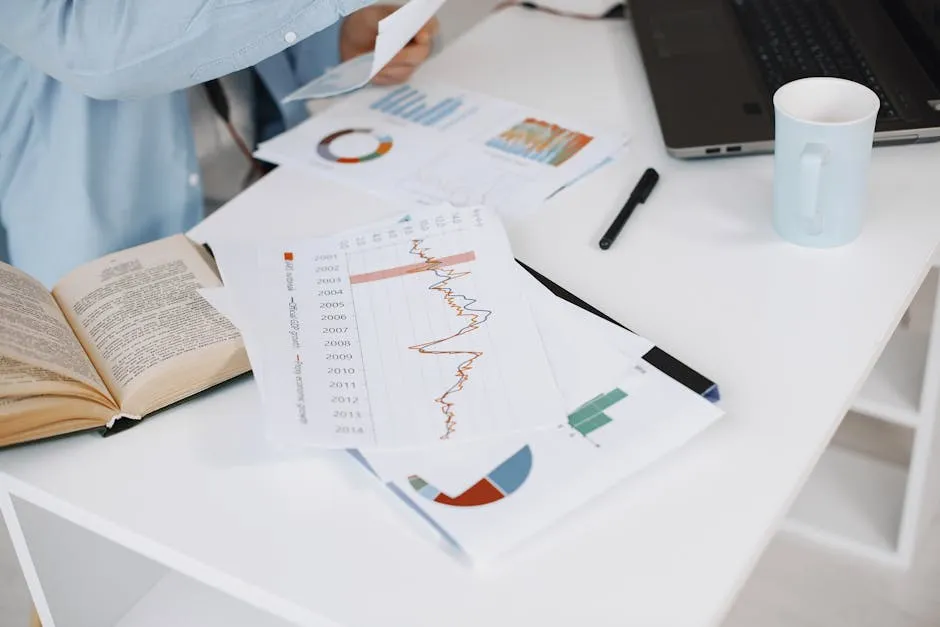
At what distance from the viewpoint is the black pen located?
0.86m

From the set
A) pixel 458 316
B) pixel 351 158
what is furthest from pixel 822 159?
pixel 351 158

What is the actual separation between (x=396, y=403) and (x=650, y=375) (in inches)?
7.0

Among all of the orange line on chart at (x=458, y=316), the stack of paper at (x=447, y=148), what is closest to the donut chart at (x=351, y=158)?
the stack of paper at (x=447, y=148)

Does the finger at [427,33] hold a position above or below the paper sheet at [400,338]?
above

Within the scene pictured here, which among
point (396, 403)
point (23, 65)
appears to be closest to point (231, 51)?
point (23, 65)

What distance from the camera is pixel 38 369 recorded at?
2.37 ft

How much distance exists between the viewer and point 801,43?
1.09 meters

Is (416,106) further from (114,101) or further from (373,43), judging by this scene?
(114,101)

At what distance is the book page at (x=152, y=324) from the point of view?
29.2 inches

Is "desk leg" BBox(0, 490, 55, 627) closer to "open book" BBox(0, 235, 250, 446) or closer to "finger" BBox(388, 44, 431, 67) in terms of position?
"open book" BBox(0, 235, 250, 446)

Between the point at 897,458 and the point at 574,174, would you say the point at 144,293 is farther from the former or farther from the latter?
the point at 897,458

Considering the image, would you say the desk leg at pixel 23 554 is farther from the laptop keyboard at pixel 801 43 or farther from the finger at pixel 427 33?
the laptop keyboard at pixel 801 43

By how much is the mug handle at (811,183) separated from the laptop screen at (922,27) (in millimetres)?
278

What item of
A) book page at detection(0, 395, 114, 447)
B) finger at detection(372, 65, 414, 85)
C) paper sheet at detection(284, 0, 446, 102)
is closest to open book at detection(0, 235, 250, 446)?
book page at detection(0, 395, 114, 447)
